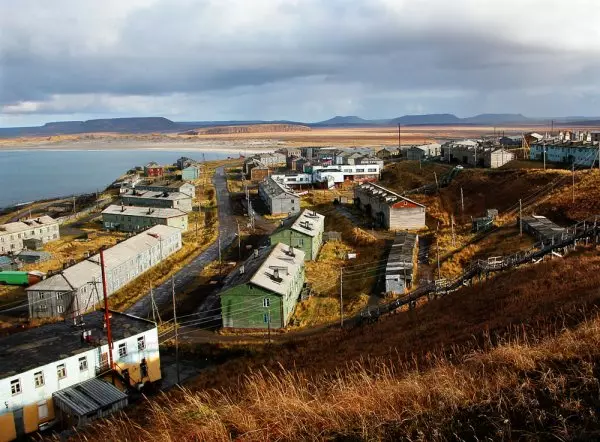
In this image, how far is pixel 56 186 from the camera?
124625mm

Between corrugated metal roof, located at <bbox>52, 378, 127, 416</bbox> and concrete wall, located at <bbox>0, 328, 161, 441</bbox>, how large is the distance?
31cm

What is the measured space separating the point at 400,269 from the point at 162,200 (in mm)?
40311

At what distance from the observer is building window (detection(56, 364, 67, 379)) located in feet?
65.5

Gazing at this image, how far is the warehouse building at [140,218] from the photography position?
176ft

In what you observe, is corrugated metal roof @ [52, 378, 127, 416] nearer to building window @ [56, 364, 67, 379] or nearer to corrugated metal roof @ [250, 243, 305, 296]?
building window @ [56, 364, 67, 379]

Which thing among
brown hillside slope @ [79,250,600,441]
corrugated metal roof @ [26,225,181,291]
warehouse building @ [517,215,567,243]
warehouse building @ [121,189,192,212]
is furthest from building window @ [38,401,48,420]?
warehouse building @ [121,189,192,212]

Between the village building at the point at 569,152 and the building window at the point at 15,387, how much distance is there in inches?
2227

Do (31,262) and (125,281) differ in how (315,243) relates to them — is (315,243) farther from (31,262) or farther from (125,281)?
(31,262)

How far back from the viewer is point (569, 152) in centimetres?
6306

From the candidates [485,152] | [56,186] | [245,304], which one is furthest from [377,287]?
[56,186]

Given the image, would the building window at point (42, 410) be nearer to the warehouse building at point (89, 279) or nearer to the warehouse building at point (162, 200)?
the warehouse building at point (89, 279)

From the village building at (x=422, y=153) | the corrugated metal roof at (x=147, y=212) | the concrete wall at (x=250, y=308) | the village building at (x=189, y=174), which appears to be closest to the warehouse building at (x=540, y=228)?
the concrete wall at (x=250, y=308)

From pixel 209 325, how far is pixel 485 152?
53042 millimetres

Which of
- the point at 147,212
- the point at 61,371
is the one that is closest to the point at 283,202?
the point at 147,212
